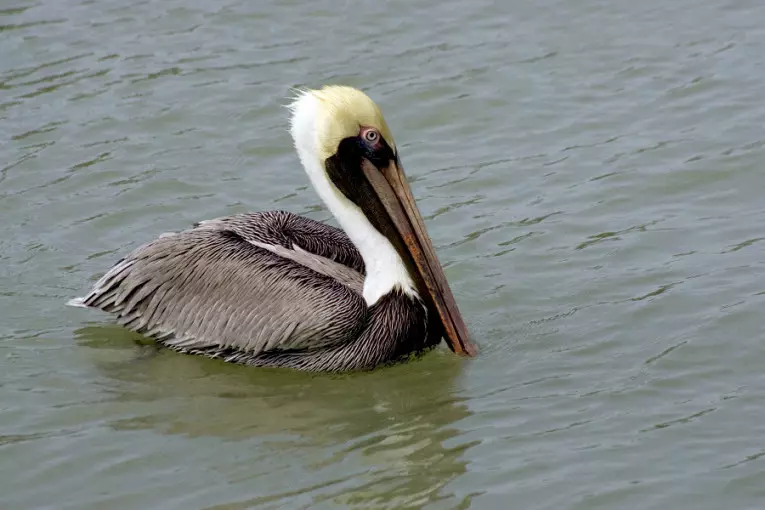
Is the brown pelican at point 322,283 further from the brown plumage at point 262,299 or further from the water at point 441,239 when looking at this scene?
the water at point 441,239

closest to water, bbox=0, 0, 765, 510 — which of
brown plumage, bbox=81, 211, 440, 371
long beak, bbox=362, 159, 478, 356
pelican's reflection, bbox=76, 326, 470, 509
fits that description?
pelican's reflection, bbox=76, 326, 470, 509

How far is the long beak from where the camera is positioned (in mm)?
6691

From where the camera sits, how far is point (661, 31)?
1011 centimetres

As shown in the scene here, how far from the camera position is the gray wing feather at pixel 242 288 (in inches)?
262

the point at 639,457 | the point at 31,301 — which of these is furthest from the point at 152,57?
the point at 639,457

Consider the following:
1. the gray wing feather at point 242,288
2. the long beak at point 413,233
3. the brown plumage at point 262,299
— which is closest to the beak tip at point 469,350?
the long beak at point 413,233

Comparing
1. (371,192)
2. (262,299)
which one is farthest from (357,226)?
(262,299)

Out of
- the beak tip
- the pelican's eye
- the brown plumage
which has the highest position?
the pelican's eye

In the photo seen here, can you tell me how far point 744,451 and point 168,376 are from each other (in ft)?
9.27

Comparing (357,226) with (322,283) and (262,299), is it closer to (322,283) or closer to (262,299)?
(322,283)

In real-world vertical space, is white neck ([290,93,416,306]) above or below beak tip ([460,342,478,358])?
above

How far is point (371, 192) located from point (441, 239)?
1.26m

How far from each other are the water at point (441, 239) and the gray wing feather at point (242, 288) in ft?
0.62

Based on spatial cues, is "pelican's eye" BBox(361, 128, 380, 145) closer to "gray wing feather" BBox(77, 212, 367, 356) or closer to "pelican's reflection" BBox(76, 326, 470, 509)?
"gray wing feather" BBox(77, 212, 367, 356)
